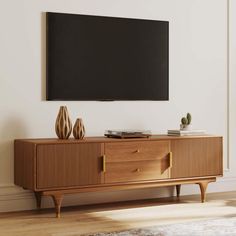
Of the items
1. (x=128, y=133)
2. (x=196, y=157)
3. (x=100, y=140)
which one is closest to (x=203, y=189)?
(x=196, y=157)

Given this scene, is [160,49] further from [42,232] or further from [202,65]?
[42,232]

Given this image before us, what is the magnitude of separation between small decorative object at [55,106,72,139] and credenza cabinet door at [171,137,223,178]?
0.94m

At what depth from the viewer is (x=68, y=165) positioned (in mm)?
4582

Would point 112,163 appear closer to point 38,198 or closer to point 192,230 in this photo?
point 38,198

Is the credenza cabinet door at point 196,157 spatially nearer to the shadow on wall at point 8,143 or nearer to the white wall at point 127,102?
the white wall at point 127,102

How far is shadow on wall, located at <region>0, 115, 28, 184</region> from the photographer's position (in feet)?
15.6

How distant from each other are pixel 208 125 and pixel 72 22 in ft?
5.76

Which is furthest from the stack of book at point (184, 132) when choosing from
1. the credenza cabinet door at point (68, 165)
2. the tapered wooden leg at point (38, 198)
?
the tapered wooden leg at point (38, 198)

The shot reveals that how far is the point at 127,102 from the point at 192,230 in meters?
1.63

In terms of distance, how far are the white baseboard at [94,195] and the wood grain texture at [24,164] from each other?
144 millimetres

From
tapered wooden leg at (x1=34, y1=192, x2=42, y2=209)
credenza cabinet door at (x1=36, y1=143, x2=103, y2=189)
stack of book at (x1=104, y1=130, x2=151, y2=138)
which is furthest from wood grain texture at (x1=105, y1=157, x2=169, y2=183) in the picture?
tapered wooden leg at (x1=34, y1=192, x2=42, y2=209)

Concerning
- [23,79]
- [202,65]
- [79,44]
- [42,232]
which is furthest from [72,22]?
[42,232]

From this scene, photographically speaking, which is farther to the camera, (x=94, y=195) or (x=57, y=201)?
(x=94, y=195)

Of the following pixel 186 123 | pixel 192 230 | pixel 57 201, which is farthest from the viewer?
pixel 186 123
